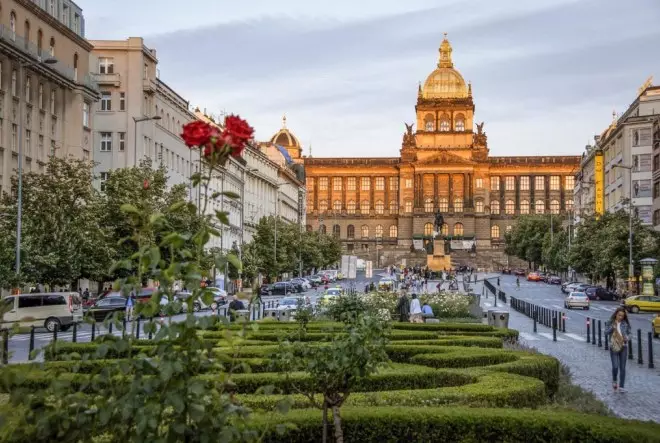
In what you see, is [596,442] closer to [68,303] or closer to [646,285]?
[68,303]

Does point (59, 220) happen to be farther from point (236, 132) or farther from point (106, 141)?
point (236, 132)

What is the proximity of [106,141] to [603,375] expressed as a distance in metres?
58.7

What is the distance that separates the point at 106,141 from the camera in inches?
3145

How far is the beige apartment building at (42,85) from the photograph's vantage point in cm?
5431

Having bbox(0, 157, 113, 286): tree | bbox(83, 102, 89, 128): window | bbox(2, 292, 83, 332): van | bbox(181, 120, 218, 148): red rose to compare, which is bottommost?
bbox(2, 292, 83, 332): van

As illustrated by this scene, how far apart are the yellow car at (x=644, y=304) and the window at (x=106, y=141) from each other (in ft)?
125

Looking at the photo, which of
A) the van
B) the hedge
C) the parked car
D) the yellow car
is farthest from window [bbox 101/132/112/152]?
the hedge

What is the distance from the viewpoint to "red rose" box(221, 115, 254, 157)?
25.1ft

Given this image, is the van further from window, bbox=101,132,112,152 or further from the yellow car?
window, bbox=101,132,112,152

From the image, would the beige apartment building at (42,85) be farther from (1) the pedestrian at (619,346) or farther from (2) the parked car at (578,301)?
(1) the pedestrian at (619,346)

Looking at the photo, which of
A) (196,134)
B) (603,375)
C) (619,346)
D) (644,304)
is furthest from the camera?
(644,304)

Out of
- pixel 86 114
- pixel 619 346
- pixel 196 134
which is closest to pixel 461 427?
pixel 196 134

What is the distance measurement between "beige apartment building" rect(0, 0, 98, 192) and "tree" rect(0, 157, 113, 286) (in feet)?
8.82

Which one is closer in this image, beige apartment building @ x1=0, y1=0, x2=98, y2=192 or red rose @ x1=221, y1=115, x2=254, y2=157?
red rose @ x1=221, y1=115, x2=254, y2=157
